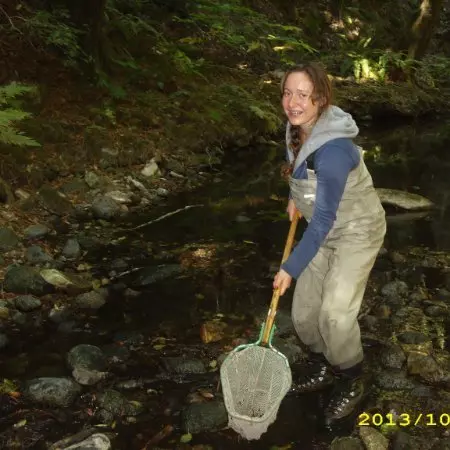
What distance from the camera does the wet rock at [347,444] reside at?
3016mm

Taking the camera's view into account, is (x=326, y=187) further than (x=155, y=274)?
No

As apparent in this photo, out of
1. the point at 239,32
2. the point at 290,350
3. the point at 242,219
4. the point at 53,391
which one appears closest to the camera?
the point at 53,391

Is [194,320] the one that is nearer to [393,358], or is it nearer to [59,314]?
[59,314]

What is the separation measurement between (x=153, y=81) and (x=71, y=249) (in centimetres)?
474

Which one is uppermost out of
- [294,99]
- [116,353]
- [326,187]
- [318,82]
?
[318,82]

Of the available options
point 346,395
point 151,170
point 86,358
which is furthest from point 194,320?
point 151,170

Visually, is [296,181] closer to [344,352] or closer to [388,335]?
[344,352]

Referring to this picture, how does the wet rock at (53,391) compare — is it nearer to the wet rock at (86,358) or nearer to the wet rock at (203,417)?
the wet rock at (86,358)

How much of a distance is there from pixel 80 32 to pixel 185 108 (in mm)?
2212

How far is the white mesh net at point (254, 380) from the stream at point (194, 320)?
0.17 m

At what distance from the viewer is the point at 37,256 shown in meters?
5.00

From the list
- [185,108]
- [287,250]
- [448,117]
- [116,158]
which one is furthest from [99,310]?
[448,117]

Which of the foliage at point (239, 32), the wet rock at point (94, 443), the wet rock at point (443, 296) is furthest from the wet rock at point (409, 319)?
the foliage at point (239, 32)
